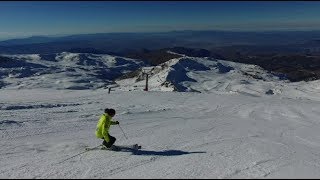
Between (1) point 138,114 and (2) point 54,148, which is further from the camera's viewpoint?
(1) point 138,114

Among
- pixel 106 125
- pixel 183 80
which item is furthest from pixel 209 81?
pixel 106 125

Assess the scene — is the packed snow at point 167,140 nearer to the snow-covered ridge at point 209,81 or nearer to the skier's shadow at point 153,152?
the skier's shadow at point 153,152

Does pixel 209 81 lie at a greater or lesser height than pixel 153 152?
lesser

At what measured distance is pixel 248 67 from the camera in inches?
6511

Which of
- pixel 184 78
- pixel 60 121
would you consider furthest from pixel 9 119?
pixel 184 78

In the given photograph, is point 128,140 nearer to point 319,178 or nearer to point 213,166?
point 213,166

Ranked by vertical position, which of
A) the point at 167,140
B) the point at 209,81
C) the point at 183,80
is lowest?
the point at 209,81

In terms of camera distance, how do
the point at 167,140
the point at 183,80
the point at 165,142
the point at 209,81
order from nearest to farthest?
the point at 165,142 < the point at 167,140 < the point at 183,80 < the point at 209,81

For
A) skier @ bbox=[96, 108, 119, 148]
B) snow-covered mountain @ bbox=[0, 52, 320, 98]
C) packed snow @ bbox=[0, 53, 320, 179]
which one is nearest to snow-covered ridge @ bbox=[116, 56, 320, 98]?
snow-covered mountain @ bbox=[0, 52, 320, 98]

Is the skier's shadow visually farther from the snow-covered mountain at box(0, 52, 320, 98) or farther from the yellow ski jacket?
the snow-covered mountain at box(0, 52, 320, 98)

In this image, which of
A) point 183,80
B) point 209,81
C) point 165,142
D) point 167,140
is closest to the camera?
point 165,142

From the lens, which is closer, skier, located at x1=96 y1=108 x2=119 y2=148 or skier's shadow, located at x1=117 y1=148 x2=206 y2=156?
skier, located at x1=96 y1=108 x2=119 y2=148

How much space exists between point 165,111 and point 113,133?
10216mm

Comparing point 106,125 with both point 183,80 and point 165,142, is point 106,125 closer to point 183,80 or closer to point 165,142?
point 165,142
